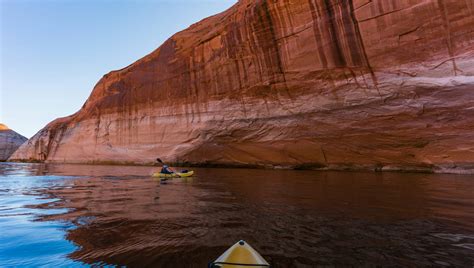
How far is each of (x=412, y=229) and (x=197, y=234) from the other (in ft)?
9.45

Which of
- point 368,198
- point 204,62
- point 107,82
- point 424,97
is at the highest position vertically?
point 107,82

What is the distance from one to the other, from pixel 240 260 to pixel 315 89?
15.5m

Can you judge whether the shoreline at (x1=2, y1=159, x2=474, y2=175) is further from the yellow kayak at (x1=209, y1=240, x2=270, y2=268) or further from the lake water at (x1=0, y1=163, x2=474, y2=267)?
the yellow kayak at (x1=209, y1=240, x2=270, y2=268)

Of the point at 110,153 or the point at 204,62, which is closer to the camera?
the point at 204,62

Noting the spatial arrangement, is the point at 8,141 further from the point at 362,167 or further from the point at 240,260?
the point at 240,260

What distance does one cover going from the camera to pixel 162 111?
2453 cm

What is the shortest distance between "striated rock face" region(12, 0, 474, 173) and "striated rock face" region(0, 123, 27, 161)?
41.5 meters

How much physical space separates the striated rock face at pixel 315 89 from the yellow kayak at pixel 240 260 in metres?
14.3

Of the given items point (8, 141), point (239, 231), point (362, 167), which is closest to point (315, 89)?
point (362, 167)

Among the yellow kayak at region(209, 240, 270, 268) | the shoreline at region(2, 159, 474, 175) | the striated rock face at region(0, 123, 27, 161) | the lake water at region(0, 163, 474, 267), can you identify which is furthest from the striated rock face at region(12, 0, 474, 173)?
the striated rock face at region(0, 123, 27, 161)

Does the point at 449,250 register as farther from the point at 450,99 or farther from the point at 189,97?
the point at 189,97

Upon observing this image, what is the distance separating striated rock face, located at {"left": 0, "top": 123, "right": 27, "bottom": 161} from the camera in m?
53.1

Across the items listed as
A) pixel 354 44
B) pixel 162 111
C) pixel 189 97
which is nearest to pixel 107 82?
pixel 162 111

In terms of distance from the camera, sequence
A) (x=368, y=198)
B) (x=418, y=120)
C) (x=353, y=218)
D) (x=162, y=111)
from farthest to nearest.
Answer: (x=162, y=111) < (x=418, y=120) < (x=368, y=198) < (x=353, y=218)
